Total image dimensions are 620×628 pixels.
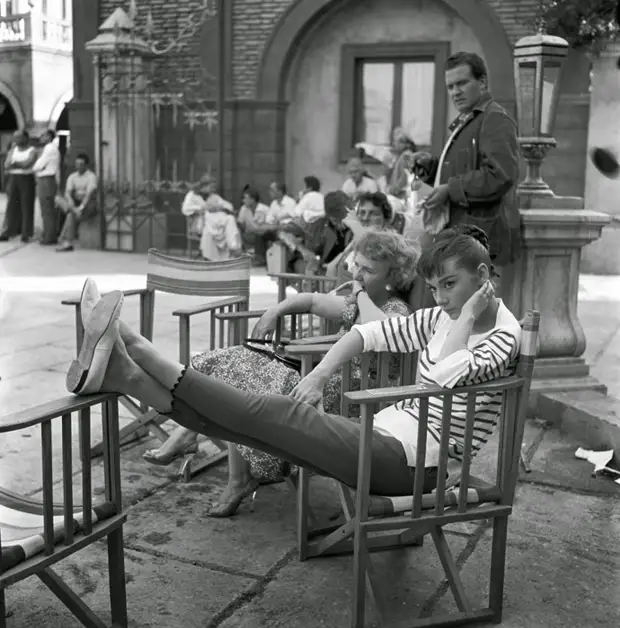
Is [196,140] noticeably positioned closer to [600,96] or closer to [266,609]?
[600,96]

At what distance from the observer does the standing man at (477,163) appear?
4.64m

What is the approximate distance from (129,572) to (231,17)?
41.1ft

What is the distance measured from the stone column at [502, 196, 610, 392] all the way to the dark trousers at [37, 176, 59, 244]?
35.7 ft

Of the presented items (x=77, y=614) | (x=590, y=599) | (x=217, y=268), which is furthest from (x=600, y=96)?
(x=77, y=614)

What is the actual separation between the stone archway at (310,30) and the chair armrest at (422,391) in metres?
10.5

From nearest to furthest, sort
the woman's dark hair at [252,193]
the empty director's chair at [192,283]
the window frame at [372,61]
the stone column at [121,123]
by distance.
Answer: the empty director's chair at [192,283], the woman's dark hair at [252,193], the window frame at [372,61], the stone column at [121,123]

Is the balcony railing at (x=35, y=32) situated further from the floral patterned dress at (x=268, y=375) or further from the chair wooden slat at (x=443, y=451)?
the chair wooden slat at (x=443, y=451)

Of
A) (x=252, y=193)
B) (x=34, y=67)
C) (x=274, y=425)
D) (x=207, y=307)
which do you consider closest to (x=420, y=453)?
(x=274, y=425)

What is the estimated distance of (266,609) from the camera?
2.96m

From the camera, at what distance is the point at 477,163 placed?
4.77 m

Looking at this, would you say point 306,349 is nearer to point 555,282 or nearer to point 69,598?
point 69,598

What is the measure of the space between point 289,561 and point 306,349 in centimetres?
75

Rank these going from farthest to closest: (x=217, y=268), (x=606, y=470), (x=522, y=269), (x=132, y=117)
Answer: (x=132, y=117)
(x=522, y=269)
(x=217, y=268)
(x=606, y=470)

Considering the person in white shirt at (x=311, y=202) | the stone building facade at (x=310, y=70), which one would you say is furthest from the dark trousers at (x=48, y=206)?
the person in white shirt at (x=311, y=202)
